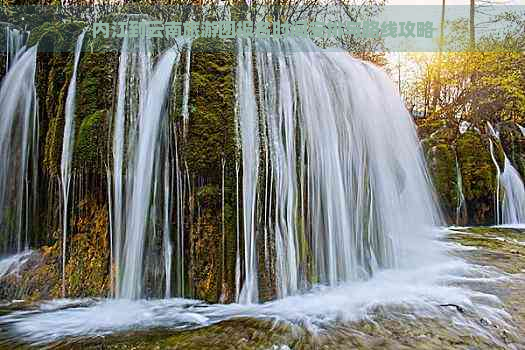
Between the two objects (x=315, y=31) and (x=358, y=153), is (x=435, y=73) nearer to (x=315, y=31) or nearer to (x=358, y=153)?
(x=315, y=31)

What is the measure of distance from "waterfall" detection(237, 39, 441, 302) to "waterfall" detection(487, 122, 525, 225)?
5521 mm

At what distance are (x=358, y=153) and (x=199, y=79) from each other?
244 centimetres

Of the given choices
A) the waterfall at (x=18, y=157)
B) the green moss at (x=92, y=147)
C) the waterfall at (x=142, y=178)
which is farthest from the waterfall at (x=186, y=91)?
the waterfall at (x=18, y=157)

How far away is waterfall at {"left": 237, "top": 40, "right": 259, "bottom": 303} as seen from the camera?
3.93 metres

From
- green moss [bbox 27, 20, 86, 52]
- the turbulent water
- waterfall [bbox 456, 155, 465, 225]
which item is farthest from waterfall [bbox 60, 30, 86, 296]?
waterfall [bbox 456, 155, 465, 225]

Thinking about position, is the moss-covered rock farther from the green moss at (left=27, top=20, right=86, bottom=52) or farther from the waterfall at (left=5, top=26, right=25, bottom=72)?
the waterfall at (left=5, top=26, right=25, bottom=72)

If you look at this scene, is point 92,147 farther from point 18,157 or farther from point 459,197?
point 459,197

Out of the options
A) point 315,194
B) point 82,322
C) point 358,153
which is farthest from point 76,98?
point 358,153

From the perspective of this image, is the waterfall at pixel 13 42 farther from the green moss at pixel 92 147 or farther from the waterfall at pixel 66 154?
the green moss at pixel 92 147

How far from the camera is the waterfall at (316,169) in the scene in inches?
163

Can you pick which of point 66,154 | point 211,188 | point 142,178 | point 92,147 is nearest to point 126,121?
point 92,147

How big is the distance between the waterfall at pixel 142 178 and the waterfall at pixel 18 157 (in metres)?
1.96

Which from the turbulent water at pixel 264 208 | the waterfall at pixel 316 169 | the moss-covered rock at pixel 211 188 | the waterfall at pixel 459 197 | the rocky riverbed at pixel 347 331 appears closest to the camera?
the rocky riverbed at pixel 347 331

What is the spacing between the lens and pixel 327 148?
191 inches
